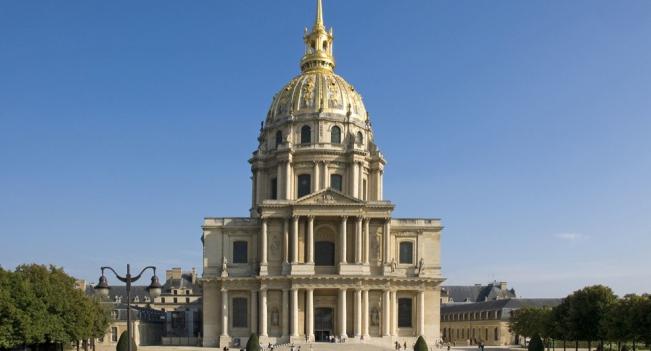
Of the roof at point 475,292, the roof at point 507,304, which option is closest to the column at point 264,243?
the roof at point 507,304

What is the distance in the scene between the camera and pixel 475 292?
148 m

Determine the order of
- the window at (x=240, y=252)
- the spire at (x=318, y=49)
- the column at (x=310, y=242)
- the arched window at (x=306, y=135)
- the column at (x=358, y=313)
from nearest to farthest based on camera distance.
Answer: the column at (x=358, y=313) → the column at (x=310, y=242) → the window at (x=240, y=252) → the arched window at (x=306, y=135) → the spire at (x=318, y=49)

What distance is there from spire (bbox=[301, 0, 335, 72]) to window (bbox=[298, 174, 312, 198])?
15.4 m

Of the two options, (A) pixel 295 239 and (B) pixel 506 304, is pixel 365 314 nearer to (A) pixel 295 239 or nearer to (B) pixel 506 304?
(A) pixel 295 239

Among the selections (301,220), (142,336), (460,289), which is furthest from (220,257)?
(460,289)

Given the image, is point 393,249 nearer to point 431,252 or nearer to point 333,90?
point 431,252

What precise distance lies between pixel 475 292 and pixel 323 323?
2705 inches

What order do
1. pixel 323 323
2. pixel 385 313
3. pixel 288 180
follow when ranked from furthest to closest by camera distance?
pixel 288 180, pixel 323 323, pixel 385 313

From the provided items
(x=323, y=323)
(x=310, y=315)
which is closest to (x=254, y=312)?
(x=310, y=315)

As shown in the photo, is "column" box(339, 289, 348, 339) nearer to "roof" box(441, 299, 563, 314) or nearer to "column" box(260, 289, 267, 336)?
"column" box(260, 289, 267, 336)

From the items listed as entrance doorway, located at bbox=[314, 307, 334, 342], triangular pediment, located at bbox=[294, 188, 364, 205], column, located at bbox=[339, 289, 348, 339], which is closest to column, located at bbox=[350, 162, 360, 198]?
triangular pediment, located at bbox=[294, 188, 364, 205]

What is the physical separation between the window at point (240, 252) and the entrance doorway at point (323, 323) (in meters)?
9.43

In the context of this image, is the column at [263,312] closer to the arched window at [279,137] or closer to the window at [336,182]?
the window at [336,182]

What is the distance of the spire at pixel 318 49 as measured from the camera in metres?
102
